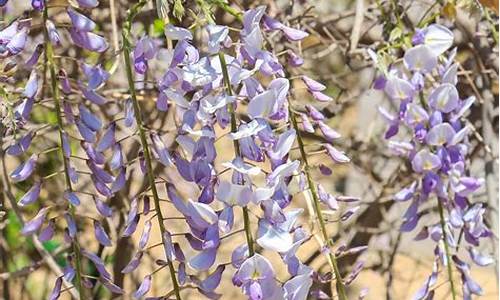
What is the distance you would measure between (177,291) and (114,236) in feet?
4.31

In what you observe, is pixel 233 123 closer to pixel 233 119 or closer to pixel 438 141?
pixel 233 119

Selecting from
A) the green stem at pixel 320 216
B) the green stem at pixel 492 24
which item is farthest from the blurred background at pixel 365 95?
the green stem at pixel 320 216

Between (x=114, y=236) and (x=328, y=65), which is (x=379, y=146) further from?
(x=328, y=65)

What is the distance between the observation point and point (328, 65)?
15.3 feet

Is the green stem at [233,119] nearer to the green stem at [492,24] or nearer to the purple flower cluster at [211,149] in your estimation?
the purple flower cluster at [211,149]

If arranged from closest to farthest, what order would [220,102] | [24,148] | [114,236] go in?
[220,102], [24,148], [114,236]

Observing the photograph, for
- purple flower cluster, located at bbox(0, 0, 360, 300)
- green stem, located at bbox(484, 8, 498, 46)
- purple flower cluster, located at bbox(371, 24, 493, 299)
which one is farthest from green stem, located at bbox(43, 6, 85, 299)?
green stem, located at bbox(484, 8, 498, 46)

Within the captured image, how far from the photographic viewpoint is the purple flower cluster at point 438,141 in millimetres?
1633

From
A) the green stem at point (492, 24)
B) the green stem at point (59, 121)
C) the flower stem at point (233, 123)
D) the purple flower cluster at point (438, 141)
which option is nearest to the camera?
the flower stem at point (233, 123)

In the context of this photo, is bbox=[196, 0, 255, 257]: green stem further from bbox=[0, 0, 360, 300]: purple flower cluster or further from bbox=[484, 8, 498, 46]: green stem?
bbox=[484, 8, 498, 46]: green stem

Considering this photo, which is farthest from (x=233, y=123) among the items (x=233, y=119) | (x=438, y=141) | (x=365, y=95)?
(x=365, y=95)

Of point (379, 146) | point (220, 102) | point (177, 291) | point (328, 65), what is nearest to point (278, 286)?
point (177, 291)

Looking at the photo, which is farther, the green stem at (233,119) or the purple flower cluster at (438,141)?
the purple flower cluster at (438,141)

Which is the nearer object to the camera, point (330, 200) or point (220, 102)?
point (220, 102)
